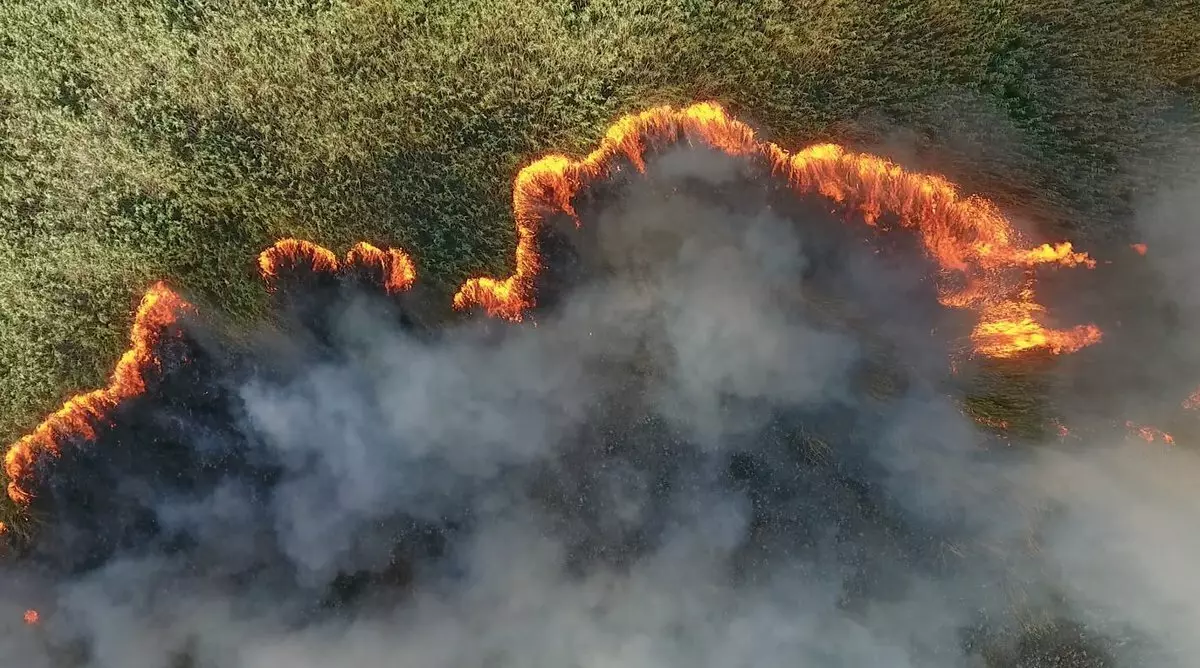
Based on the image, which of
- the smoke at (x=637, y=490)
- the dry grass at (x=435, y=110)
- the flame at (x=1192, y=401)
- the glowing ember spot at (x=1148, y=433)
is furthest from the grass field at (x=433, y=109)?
the flame at (x=1192, y=401)

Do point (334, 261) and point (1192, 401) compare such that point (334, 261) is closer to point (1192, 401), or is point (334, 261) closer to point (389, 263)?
point (389, 263)

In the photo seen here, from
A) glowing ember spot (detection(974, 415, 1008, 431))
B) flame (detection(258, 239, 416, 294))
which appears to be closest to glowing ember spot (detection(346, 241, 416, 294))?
flame (detection(258, 239, 416, 294))

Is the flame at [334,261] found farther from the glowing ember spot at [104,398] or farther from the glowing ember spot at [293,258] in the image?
the glowing ember spot at [104,398]

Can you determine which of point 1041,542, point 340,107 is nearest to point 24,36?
point 340,107

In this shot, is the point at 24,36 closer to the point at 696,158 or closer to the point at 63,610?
the point at 63,610

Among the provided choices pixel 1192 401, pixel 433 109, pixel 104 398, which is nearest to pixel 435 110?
pixel 433 109
